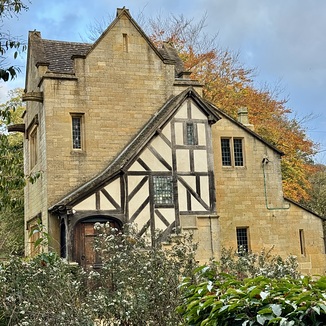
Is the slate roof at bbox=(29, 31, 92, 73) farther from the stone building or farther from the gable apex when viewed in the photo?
the gable apex

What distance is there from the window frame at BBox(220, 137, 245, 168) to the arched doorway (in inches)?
214

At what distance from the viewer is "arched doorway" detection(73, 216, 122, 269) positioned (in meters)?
16.8

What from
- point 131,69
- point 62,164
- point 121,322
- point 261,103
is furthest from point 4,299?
point 261,103

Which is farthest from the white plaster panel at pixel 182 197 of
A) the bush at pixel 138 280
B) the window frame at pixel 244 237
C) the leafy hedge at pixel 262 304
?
the leafy hedge at pixel 262 304

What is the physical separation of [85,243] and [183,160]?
417 cm

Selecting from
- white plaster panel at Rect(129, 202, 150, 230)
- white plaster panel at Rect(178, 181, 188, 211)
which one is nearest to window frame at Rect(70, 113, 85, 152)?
white plaster panel at Rect(129, 202, 150, 230)

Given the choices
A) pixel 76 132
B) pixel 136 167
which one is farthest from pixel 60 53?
pixel 136 167

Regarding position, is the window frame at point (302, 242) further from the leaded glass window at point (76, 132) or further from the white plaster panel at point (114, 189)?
the leaded glass window at point (76, 132)

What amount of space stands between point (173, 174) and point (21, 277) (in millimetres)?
10166

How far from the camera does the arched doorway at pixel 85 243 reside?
16.8 meters

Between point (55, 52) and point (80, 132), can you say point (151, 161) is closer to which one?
point (80, 132)

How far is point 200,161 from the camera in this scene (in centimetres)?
1873

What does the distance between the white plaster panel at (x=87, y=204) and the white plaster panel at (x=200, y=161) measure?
3.66 m

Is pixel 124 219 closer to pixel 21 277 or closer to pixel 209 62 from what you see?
pixel 21 277
